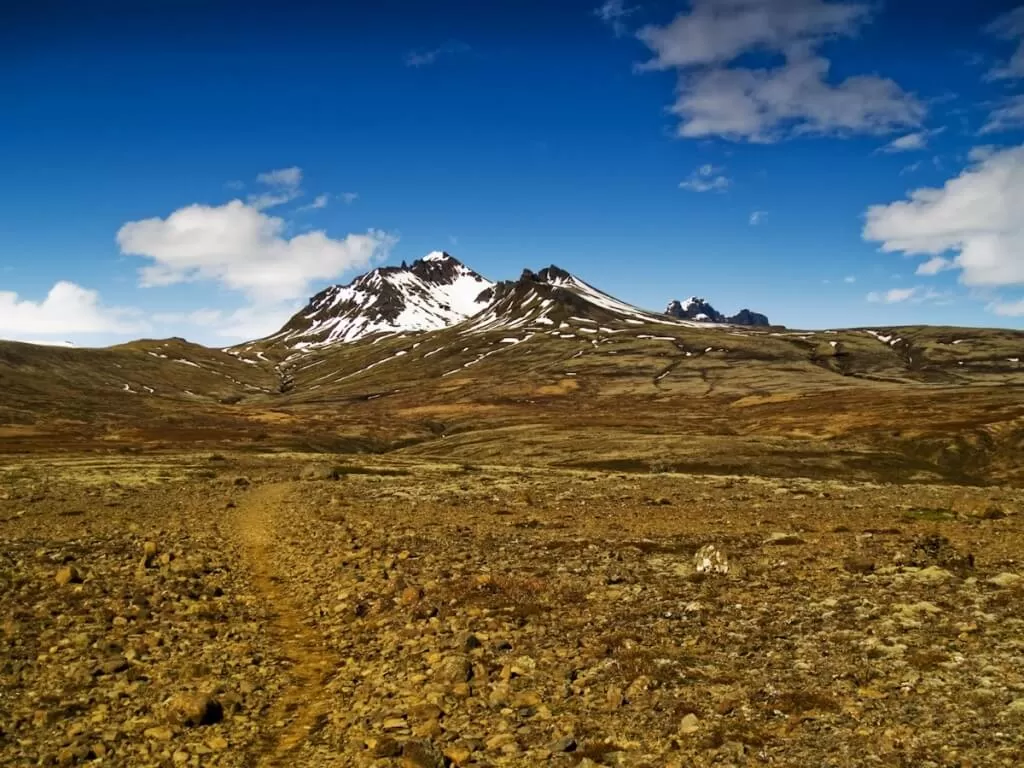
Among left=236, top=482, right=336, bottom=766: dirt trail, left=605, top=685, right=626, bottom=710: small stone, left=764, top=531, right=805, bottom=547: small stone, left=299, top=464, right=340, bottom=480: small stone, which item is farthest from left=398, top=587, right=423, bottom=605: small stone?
left=299, top=464, right=340, bottom=480: small stone

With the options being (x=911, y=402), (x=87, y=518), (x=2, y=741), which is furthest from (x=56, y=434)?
(x=911, y=402)

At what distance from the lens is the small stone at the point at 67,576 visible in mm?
20734

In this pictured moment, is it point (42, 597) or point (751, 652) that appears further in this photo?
point (42, 597)

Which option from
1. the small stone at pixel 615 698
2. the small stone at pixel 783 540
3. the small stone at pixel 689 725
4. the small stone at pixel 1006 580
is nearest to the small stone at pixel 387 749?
the small stone at pixel 615 698

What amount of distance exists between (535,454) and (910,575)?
82.0 m

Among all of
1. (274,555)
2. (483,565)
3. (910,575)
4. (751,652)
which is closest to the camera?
(751,652)

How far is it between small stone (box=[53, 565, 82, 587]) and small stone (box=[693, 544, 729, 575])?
19647 mm

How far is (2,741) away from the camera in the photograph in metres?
11.8

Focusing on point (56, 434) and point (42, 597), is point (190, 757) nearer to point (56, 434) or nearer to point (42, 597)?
point (42, 597)

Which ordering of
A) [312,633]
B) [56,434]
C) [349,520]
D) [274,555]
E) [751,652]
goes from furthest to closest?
[56,434] → [349,520] → [274,555] → [312,633] → [751,652]

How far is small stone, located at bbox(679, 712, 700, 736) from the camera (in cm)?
1151

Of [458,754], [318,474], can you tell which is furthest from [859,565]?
[318,474]

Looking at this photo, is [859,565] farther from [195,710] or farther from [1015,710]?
[195,710]

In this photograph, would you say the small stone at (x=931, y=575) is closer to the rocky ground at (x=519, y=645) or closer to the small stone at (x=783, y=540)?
the rocky ground at (x=519, y=645)
